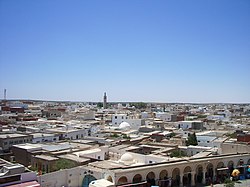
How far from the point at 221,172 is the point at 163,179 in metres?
6.22

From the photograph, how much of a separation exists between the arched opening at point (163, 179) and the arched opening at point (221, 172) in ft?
17.1

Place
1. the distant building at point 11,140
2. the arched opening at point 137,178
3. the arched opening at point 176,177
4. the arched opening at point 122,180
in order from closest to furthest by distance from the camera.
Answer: the arched opening at point 122,180
the arched opening at point 137,178
the arched opening at point 176,177
the distant building at point 11,140

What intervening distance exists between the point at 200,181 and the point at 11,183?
15978 mm

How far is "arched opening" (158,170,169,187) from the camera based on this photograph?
73.5 feet

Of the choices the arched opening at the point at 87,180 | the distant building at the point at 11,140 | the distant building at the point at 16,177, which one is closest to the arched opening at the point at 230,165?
the arched opening at the point at 87,180

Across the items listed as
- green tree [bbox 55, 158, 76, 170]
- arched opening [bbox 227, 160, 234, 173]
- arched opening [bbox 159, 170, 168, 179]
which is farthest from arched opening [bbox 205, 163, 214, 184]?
green tree [bbox 55, 158, 76, 170]

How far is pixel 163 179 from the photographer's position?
74.6 ft

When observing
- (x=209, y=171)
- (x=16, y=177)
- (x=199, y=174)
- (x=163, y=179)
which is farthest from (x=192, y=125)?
(x=16, y=177)

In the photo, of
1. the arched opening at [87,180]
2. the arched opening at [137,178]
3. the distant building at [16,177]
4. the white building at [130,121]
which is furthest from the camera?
the white building at [130,121]

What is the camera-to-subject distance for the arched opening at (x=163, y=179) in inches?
882

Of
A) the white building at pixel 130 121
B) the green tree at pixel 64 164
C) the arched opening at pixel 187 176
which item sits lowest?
the arched opening at pixel 187 176

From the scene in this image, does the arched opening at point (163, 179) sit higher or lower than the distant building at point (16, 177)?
lower

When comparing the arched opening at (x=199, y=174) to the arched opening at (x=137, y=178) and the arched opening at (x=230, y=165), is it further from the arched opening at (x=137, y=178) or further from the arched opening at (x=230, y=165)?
the arched opening at (x=137, y=178)

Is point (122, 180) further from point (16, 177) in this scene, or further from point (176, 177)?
point (16, 177)
